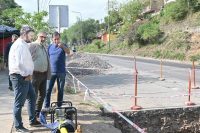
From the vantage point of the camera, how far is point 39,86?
856 cm

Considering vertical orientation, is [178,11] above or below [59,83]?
above

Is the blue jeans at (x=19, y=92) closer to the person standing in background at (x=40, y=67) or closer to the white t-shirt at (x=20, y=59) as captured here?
the white t-shirt at (x=20, y=59)

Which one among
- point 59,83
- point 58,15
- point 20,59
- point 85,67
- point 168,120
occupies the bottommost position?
point 168,120

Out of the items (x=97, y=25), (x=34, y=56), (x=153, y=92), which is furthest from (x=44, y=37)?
(x=97, y=25)

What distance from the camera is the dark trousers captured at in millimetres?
8445

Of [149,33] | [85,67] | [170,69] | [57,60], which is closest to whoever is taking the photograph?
[57,60]

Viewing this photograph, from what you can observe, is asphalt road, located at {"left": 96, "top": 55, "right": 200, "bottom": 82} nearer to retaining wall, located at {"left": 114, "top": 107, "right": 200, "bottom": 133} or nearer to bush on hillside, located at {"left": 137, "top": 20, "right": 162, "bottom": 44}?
retaining wall, located at {"left": 114, "top": 107, "right": 200, "bottom": 133}

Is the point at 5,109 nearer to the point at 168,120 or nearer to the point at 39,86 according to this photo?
the point at 39,86

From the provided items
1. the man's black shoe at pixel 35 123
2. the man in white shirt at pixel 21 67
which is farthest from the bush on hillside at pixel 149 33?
the man in white shirt at pixel 21 67

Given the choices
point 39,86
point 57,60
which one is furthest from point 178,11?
point 39,86

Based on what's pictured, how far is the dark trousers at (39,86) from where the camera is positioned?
8.45 meters

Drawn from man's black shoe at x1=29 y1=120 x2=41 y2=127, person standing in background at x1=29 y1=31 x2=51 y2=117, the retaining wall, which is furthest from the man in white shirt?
the retaining wall

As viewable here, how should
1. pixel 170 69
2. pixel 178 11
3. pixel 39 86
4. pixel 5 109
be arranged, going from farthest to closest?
pixel 178 11 < pixel 170 69 < pixel 5 109 < pixel 39 86

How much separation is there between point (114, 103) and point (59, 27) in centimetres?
281
